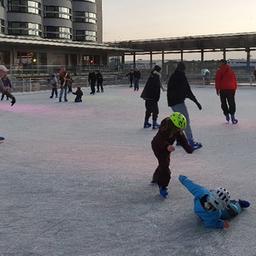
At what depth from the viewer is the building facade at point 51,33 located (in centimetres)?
4378

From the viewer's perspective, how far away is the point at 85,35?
240 feet

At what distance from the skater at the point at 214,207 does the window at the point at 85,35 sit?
6986cm

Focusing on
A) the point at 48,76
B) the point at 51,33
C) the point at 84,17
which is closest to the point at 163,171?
the point at 48,76

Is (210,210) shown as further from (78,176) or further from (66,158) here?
(66,158)

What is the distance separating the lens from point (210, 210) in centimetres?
406

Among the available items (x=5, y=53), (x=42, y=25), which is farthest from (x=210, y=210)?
(x=42, y=25)

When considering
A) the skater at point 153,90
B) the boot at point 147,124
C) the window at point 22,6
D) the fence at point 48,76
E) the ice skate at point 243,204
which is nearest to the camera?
the ice skate at point 243,204

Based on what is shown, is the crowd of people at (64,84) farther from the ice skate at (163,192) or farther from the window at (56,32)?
the window at (56,32)

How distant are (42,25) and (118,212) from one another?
63.2 meters

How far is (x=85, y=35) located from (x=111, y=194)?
69.8 m

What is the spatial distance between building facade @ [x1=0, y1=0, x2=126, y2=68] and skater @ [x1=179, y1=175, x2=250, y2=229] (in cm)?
3510

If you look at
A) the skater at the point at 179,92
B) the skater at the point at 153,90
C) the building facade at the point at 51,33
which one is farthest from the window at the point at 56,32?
the skater at the point at 179,92

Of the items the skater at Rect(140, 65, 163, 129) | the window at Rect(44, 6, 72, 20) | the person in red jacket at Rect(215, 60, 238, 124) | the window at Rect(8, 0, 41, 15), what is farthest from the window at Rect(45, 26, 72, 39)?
the skater at Rect(140, 65, 163, 129)

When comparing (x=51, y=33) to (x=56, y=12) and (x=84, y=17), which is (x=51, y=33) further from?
(x=84, y=17)
